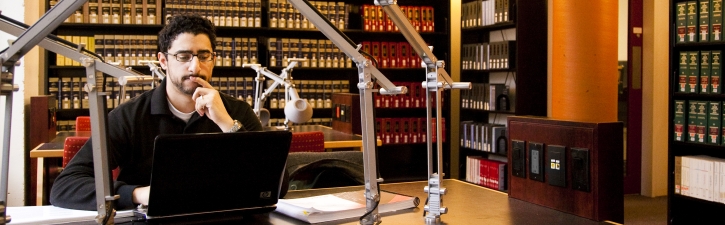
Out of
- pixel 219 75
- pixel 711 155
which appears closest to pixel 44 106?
pixel 219 75

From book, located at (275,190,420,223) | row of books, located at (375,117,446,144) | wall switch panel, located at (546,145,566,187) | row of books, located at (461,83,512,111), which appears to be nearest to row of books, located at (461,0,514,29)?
row of books, located at (461,83,512,111)

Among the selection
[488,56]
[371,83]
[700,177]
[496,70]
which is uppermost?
[488,56]

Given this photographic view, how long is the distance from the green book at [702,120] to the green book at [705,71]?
8 cm

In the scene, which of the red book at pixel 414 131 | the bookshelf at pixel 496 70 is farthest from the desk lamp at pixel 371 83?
the red book at pixel 414 131

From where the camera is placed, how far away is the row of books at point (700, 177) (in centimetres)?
409

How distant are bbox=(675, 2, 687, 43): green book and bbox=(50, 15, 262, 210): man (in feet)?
10.7

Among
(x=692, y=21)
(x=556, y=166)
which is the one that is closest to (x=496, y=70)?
(x=692, y=21)

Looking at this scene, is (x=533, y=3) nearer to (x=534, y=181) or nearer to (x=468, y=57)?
(x=468, y=57)

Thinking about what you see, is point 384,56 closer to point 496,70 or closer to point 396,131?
point 396,131

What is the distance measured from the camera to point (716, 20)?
4141mm

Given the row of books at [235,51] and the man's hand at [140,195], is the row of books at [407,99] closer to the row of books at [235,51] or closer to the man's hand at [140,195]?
the row of books at [235,51]

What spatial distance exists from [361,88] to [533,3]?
481 centimetres

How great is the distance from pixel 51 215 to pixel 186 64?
1.71 ft

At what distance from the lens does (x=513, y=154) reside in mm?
2348
